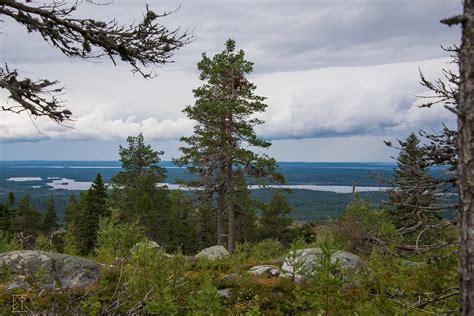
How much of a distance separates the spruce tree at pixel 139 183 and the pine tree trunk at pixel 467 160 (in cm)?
3779

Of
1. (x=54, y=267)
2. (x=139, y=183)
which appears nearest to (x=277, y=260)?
(x=54, y=267)

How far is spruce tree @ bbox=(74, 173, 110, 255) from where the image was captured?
140ft

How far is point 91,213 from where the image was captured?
43.2 meters

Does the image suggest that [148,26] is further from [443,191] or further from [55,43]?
[443,191]

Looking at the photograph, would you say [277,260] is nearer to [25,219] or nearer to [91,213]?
[91,213]

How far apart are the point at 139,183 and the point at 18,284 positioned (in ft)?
103

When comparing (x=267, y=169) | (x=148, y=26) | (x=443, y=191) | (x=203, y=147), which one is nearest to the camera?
(x=443, y=191)

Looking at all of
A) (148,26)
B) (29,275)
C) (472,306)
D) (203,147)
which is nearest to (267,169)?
(203,147)

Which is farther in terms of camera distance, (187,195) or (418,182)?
(187,195)

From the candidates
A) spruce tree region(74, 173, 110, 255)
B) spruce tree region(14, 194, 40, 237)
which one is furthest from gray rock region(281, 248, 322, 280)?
spruce tree region(14, 194, 40, 237)

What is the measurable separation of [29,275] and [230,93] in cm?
1882

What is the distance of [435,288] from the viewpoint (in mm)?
6297

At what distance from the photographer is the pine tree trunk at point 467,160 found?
334cm

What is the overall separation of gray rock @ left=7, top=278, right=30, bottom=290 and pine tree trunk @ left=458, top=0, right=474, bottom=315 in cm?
880
